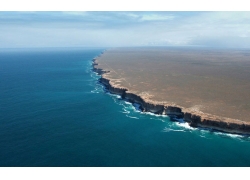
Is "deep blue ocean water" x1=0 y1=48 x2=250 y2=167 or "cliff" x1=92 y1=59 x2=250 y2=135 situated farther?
"cliff" x1=92 y1=59 x2=250 y2=135

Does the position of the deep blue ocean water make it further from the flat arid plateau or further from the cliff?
the flat arid plateau

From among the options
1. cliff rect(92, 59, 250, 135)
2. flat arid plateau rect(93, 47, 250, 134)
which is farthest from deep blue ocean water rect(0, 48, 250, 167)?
flat arid plateau rect(93, 47, 250, 134)

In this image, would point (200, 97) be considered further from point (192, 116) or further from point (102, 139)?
point (102, 139)

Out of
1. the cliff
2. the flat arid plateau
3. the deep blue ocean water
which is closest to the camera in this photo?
the deep blue ocean water

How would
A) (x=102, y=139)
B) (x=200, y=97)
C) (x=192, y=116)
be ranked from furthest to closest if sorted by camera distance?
(x=200, y=97) → (x=192, y=116) → (x=102, y=139)

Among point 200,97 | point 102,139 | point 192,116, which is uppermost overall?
point 200,97

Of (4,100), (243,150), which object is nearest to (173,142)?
(243,150)

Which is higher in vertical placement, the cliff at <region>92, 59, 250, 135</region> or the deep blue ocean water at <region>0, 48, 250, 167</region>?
the cliff at <region>92, 59, 250, 135</region>

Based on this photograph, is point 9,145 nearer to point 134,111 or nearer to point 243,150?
point 134,111

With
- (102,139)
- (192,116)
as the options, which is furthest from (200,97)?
(102,139)

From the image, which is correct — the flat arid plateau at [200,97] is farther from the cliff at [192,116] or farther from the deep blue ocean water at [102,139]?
the deep blue ocean water at [102,139]

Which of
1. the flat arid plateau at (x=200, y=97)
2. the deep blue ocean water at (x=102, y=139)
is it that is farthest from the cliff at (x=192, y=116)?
the deep blue ocean water at (x=102, y=139)
